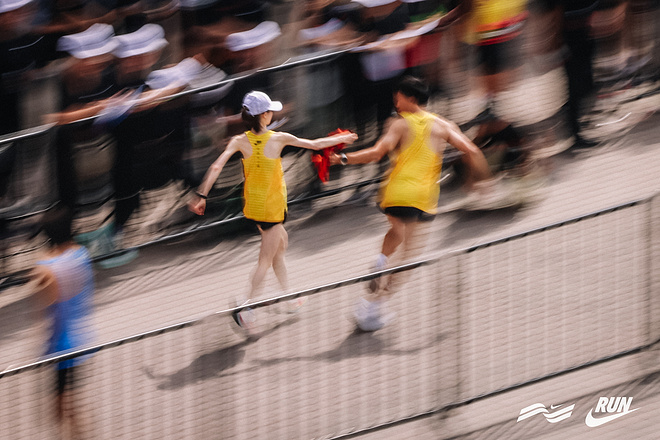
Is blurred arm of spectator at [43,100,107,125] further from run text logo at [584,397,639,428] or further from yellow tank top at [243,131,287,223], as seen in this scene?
run text logo at [584,397,639,428]

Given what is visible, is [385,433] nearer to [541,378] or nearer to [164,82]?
[541,378]

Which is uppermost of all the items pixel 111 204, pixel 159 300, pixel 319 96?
pixel 319 96

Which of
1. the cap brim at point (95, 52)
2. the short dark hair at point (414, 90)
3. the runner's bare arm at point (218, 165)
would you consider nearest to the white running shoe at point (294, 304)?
the runner's bare arm at point (218, 165)

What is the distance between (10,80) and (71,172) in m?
1.62

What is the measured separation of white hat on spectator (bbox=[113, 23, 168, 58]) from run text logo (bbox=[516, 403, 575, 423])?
4.81 m

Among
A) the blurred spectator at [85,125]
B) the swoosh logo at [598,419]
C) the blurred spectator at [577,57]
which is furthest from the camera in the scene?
the blurred spectator at [577,57]

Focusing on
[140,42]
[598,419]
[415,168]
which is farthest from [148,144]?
[598,419]

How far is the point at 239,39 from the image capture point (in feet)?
30.4

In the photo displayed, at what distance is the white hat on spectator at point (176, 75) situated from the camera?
29.6 feet

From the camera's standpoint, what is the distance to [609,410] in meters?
6.77

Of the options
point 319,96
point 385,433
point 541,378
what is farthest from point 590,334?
point 319,96

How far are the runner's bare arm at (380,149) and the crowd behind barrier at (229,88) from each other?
158cm

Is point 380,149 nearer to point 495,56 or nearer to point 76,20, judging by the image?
point 495,56

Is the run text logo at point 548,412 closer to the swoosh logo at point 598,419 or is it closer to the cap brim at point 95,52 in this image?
the swoosh logo at point 598,419
